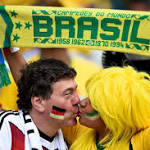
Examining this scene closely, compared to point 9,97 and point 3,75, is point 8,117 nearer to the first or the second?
point 3,75

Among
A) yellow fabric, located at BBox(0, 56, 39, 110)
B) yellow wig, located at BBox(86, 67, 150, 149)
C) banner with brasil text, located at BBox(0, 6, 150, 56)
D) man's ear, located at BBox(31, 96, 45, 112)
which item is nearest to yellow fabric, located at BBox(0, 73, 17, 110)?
yellow fabric, located at BBox(0, 56, 39, 110)

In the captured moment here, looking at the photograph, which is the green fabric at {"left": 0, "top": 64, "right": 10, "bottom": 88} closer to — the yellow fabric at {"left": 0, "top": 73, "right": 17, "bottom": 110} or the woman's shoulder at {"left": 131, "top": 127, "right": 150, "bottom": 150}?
the yellow fabric at {"left": 0, "top": 73, "right": 17, "bottom": 110}

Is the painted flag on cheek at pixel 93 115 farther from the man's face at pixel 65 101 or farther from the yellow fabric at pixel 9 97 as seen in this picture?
the yellow fabric at pixel 9 97

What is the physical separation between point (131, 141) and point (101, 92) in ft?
0.92

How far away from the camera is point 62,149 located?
2.06 metres

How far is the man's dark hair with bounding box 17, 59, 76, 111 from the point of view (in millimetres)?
2045

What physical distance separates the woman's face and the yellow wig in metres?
0.05

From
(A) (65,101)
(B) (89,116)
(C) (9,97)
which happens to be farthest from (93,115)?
(C) (9,97)

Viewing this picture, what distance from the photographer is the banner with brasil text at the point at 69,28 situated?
6.25 feet

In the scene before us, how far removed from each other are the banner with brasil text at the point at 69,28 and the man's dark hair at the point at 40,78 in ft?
0.63

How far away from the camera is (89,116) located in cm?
198

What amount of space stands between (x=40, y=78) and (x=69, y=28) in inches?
12.9

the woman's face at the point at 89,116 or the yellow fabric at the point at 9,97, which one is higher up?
the woman's face at the point at 89,116

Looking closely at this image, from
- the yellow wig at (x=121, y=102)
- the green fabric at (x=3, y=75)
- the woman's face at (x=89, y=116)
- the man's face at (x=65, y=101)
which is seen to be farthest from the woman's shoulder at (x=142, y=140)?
the green fabric at (x=3, y=75)
